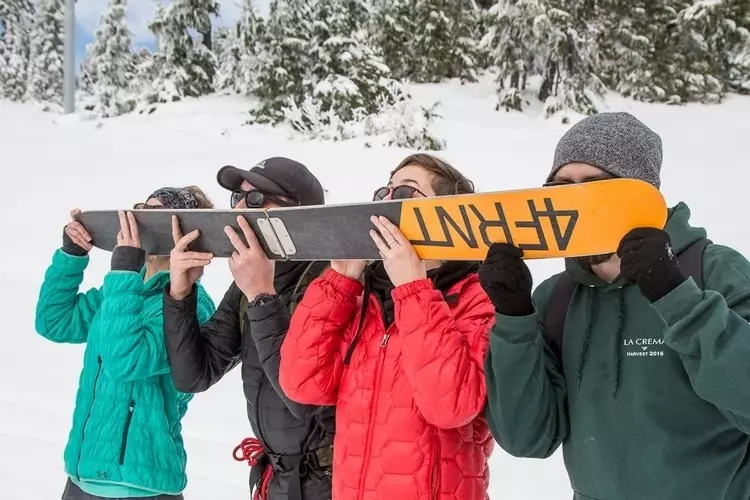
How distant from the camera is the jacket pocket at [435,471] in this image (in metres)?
1.58

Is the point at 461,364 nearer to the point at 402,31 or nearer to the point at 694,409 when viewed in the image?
the point at 694,409

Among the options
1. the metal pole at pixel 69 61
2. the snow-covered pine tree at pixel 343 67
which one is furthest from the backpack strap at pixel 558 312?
the metal pole at pixel 69 61

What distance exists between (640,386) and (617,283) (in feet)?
0.87

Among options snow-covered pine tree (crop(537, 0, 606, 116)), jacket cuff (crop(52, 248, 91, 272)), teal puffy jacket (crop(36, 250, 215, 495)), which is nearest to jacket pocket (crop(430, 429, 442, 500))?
teal puffy jacket (crop(36, 250, 215, 495))

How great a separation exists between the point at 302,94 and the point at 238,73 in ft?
12.9

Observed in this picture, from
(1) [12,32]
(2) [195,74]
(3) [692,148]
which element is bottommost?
(1) [12,32]

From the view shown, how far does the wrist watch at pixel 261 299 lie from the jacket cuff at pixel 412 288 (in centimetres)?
57

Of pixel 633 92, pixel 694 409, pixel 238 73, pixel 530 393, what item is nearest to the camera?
pixel 694 409

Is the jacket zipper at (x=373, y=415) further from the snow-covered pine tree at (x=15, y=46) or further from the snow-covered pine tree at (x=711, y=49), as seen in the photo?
the snow-covered pine tree at (x=15, y=46)

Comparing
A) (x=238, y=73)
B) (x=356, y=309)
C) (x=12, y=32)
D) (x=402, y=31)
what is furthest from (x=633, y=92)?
(x=12, y=32)

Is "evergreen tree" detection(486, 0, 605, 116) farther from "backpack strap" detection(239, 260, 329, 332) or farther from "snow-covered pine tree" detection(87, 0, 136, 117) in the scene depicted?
"snow-covered pine tree" detection(87, 0, 136, 117)

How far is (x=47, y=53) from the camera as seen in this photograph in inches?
1098

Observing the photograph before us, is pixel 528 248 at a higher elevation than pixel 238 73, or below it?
higher

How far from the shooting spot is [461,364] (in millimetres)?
1529
